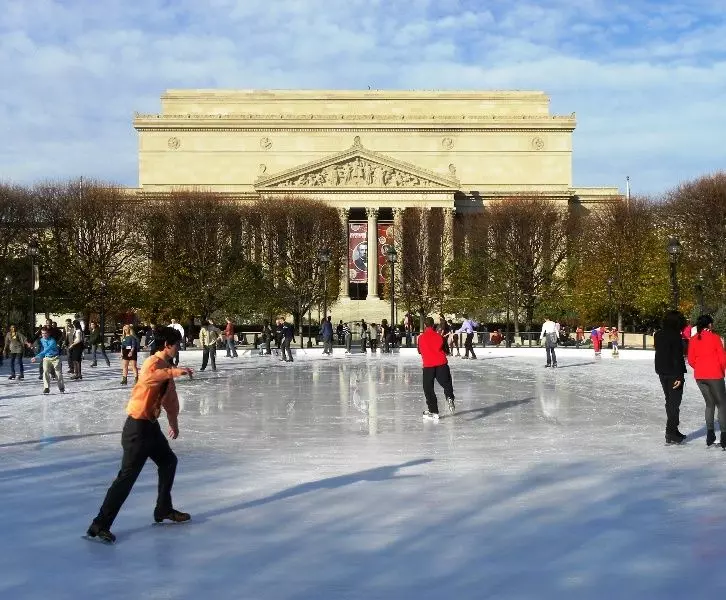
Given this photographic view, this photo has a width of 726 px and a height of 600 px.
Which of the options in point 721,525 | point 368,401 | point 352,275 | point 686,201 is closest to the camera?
point 721,525

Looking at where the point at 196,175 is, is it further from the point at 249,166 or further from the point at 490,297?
the point at 490,297

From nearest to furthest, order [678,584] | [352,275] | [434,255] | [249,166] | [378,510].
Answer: [678,584], [378,510], [434,255], [352,275], [249,166]

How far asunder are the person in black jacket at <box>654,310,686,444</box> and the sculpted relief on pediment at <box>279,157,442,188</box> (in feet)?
216

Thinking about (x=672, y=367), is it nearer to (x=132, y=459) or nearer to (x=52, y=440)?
(x=132, y=459)

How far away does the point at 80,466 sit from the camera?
38.7ft

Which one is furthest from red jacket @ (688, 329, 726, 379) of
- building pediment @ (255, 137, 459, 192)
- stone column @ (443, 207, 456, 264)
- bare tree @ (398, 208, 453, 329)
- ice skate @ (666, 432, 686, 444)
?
building pediment @ (255, 137, 459, 192)

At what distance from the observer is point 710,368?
12820 mm

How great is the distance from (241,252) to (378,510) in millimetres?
51515

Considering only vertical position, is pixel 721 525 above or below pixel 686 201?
below

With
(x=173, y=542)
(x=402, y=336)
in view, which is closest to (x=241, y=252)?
(x=402, y=336)

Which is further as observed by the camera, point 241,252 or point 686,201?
point 241,252

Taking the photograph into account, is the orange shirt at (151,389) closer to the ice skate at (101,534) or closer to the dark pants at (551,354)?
the ice skate at (101,534)

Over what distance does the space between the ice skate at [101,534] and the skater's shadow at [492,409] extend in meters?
9.10

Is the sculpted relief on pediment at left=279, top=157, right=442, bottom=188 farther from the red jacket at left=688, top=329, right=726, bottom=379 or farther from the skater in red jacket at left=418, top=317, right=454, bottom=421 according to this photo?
the red jacket at left=688, top=329, right=726, bottom=379
